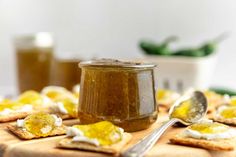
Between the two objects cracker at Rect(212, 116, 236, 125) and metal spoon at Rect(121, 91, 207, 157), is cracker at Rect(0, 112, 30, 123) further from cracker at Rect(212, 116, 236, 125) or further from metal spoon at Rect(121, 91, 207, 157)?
Answer: cracker at Rect(212, 116, 236, 125)

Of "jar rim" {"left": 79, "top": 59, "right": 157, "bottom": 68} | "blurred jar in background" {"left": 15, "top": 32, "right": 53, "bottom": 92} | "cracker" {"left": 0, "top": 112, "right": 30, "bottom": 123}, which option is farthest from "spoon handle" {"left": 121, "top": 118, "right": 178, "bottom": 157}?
"blurred jar in background" {"left": 15, "top": 32, "right": 53, "bottom": 92}

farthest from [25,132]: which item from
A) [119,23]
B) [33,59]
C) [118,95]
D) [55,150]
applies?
[119,23]

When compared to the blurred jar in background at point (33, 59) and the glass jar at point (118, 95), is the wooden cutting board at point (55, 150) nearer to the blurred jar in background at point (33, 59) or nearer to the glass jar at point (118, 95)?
the glass jar at point (118, 95)

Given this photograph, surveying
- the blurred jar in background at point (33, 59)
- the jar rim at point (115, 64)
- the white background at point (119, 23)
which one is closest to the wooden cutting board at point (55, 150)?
the jar rim at point (115, 64)

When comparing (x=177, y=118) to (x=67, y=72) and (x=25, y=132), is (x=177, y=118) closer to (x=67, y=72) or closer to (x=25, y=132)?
(x=25, y=132)

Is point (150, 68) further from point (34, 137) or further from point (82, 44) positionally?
point (82, 44)

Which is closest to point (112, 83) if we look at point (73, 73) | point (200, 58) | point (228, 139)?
point (228, 139)
